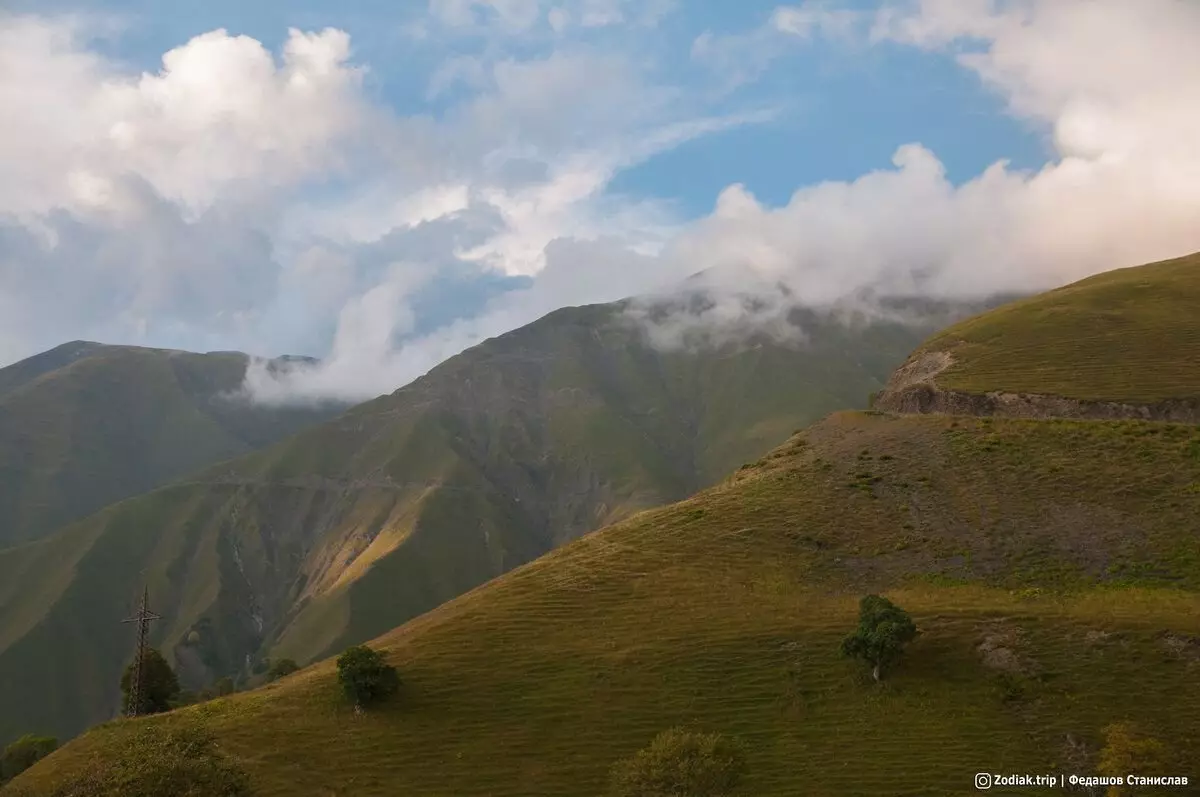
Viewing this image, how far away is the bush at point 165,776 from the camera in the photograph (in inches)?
1179

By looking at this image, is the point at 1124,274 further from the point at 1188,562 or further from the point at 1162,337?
the point at 1188,562

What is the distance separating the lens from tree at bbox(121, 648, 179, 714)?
231 feet

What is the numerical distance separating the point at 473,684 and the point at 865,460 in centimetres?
3930

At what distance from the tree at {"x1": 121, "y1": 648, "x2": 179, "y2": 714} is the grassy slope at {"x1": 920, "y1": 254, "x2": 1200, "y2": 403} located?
79.6 metres

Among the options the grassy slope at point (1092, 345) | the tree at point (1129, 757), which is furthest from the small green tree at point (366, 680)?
the grassy slope at point (1092, 345)

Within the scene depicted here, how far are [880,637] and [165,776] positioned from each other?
3167 cm

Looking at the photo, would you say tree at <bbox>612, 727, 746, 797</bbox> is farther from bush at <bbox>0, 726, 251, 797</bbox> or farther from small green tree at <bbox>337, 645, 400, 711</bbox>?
small green tree at <bbox>337, 645, 400, 711</bbox>

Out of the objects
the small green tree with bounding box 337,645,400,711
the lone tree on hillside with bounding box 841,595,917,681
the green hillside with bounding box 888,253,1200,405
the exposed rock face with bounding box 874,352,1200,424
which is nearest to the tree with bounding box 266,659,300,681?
the small green tree with bounding box 337,645,400,711

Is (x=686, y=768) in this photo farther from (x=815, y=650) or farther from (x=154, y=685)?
(x=154, y=685)

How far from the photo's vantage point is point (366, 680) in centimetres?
4628

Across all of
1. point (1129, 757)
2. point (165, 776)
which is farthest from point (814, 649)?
point (165, 776)

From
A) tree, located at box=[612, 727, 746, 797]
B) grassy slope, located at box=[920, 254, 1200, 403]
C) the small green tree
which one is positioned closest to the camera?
tree, located at box=[612, 727, 746, 797]

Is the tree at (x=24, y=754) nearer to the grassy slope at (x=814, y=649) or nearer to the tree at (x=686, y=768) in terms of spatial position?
the grassy slope at (x=814, y=649)

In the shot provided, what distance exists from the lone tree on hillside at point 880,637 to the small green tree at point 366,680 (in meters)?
24.2
